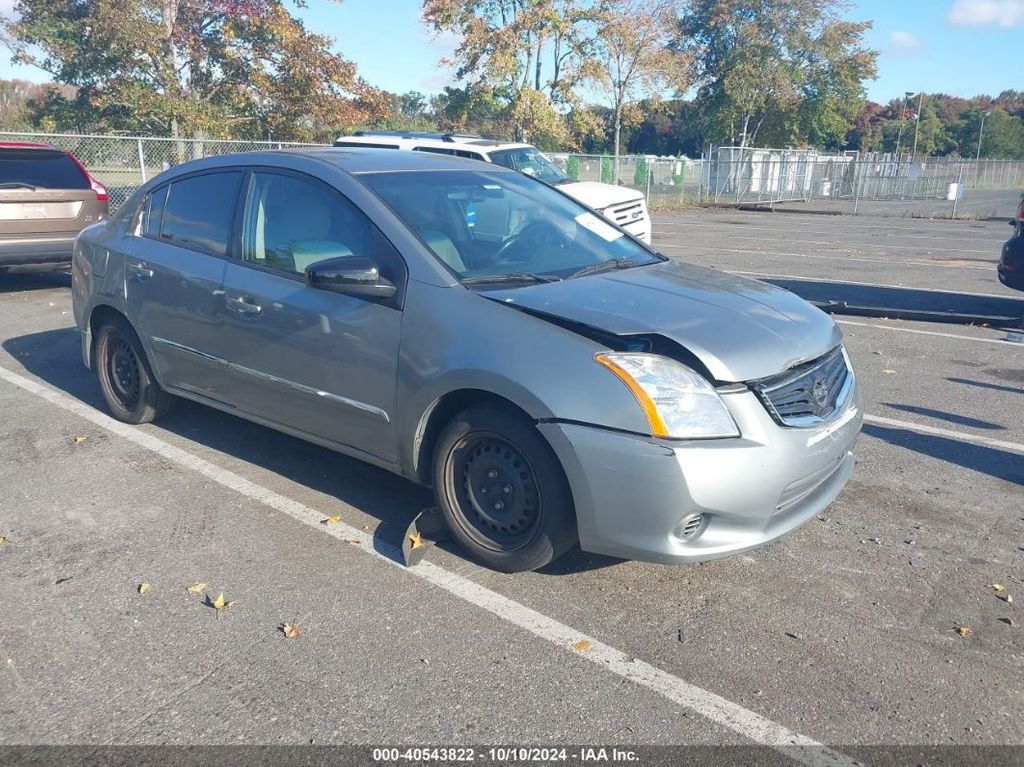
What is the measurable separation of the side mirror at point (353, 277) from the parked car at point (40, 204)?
7.85m

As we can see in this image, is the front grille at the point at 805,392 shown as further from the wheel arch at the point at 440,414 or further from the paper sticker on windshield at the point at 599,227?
the paper sticker on windshield at the point at 599,227

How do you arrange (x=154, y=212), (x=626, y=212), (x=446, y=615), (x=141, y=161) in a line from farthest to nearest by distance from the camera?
(x=141, y=161)
(x=626, y=212)
(x=154, y=212)
(x=446, y=615)

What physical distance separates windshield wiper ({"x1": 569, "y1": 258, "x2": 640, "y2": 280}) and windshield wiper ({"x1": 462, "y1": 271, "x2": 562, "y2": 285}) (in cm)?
12

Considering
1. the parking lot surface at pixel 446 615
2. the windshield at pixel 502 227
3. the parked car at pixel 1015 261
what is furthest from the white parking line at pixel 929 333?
the windshield at pixel 502 227

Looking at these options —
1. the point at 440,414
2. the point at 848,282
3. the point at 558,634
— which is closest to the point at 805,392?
the point at 558,634

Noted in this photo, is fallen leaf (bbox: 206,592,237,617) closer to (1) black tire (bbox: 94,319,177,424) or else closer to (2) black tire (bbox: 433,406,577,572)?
(2) black tire (bbox: 433,406,577,572)

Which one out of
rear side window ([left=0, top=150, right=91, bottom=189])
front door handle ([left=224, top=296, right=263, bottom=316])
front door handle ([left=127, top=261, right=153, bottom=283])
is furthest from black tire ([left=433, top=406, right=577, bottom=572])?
rear side window ([left=0, top=150, right=91, bottom=189])

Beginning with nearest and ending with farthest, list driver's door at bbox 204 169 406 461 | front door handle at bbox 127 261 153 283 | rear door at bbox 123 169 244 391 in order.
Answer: driver's door at bbox 204 169 406 461 → rear door at bbox 123 169 244 391 → front door handle at bbox 127 261 153 283

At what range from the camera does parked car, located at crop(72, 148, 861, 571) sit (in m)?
3.28

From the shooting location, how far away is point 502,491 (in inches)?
144

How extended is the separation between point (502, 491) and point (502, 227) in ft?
4.95

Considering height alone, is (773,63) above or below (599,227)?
above

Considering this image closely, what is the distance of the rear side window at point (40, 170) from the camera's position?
1012cm

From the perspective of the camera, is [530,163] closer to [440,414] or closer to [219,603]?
[440,414]
